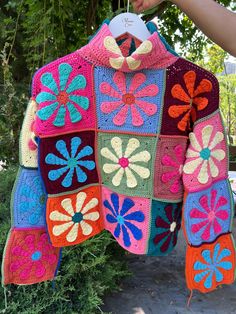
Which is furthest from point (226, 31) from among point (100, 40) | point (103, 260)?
point (103, 260)

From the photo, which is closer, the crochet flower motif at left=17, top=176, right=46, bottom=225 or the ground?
the crochet flower motif at left=17, top=176, right=46, bottom=225

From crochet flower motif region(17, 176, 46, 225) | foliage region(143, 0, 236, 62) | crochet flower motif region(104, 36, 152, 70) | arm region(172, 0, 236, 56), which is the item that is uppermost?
foliage region(143, 0, 236, 62)

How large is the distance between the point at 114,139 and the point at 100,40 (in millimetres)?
238

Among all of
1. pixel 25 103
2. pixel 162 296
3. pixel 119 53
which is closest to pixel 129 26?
pixel 119 53

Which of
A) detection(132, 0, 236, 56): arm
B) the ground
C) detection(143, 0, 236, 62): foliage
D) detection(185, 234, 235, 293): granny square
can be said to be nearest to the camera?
detection(132, 0, 236, 56): arm

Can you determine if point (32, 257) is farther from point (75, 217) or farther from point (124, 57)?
point (124, 57)

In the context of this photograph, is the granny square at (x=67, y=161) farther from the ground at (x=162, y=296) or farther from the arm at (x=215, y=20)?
the ground at (x=162, y=296)

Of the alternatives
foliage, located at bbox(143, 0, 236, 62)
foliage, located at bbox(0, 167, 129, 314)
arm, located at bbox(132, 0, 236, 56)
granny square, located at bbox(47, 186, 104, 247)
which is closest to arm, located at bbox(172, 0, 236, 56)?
arm, located at bbox(132, 0, 236, 56)

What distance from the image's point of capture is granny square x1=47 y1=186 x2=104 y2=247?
1045 millimetres

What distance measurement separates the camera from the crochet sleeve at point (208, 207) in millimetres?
1011

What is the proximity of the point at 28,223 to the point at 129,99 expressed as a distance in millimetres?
396

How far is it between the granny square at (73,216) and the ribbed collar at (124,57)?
323 millimetres

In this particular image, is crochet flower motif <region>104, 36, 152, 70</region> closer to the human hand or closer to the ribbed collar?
the ribbed collar

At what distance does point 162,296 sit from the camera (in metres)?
2.20
